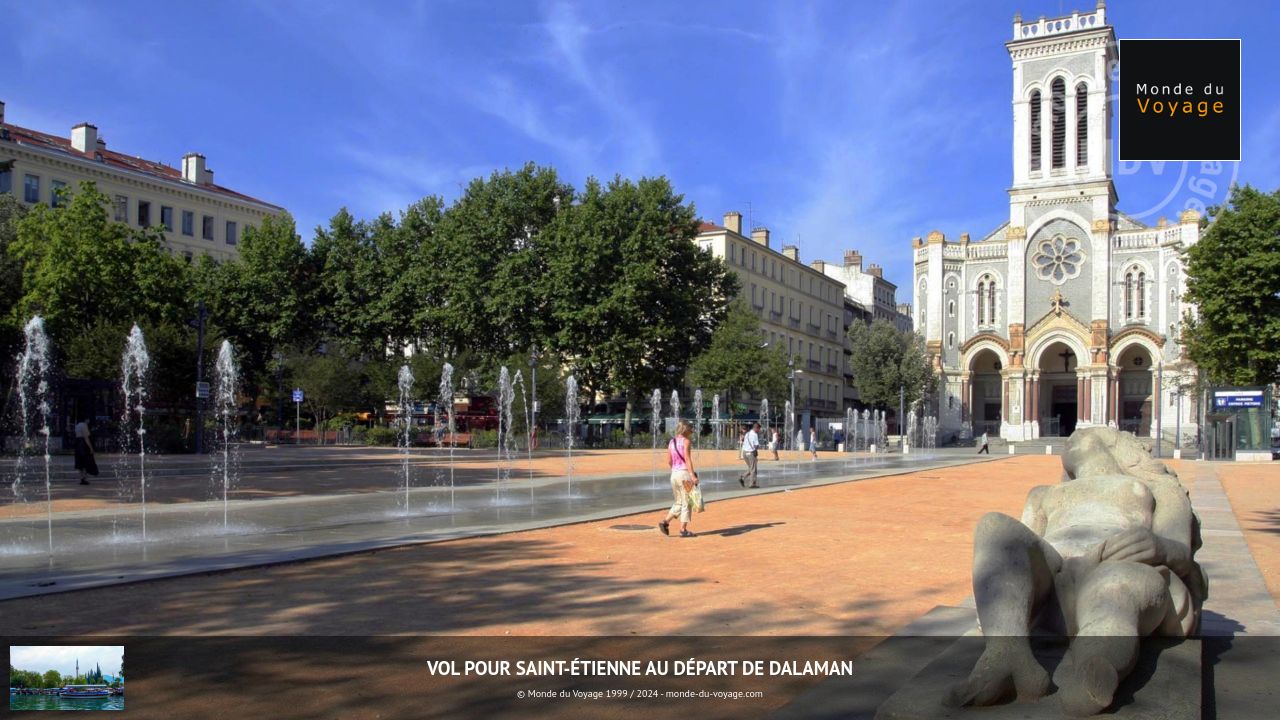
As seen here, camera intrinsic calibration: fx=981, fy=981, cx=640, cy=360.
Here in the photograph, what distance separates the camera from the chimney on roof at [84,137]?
6384 cm

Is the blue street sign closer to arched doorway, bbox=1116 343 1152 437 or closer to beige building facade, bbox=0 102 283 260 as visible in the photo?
arched doorway, bbox=1116 343 1152 437

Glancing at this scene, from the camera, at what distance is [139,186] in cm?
6397

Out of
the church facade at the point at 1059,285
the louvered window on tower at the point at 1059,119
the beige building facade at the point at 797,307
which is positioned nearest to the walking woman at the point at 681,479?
the beige building facade at the point at 797,307

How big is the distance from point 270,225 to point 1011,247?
52.9m

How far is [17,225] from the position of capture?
44250 millimetres

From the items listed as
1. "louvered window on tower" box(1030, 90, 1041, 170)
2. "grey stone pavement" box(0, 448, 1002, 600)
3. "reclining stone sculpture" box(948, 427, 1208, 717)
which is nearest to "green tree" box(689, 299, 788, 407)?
"louvered window on tower" box(1030, 90, 1041, 170)

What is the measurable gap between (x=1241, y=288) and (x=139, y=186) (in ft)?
205

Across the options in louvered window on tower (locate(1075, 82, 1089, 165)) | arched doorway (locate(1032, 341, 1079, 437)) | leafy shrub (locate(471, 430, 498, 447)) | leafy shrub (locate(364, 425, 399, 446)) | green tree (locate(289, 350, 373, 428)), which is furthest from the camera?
arched doorway (locate(1032, 341, 1079, 437))

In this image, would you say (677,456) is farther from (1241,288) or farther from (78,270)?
(78,270)

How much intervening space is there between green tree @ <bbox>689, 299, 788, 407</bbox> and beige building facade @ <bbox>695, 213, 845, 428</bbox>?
6860 millimetres

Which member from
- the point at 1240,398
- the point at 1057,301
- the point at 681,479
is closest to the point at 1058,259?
the point at 1057,301

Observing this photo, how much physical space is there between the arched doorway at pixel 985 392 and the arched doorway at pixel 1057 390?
3.31 m

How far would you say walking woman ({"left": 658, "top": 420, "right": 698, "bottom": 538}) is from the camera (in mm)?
12414

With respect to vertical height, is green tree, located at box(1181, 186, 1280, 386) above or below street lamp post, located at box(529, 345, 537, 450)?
above
